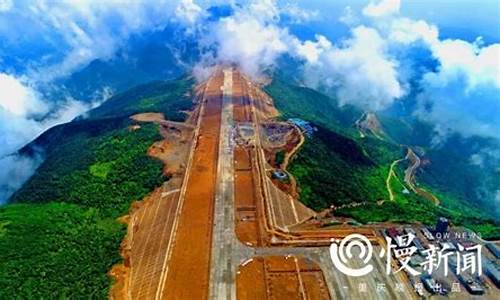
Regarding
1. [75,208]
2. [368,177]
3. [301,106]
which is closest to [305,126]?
[368,177]

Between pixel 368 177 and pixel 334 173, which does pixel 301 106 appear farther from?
pixel 334 173

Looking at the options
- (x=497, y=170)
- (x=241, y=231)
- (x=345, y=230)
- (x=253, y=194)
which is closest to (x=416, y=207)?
(x=345, y=230)

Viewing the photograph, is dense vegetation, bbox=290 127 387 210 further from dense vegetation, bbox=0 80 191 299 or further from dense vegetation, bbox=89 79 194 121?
dense vegetation, bbox=89 79 194 121

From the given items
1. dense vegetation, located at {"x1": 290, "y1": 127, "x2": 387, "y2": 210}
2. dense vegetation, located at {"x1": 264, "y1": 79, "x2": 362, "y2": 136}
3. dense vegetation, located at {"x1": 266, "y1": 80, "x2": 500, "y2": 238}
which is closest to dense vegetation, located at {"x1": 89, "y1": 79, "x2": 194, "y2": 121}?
dense vegetation, located at {"x1": 264, "y1": 79, "x2": 362, "y2": 136}

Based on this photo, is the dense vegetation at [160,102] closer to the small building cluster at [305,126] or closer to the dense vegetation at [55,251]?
the small building cluster at [305,126]

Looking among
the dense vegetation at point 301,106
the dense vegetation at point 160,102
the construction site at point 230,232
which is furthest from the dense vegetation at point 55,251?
the dense vegetation at point 301,106
